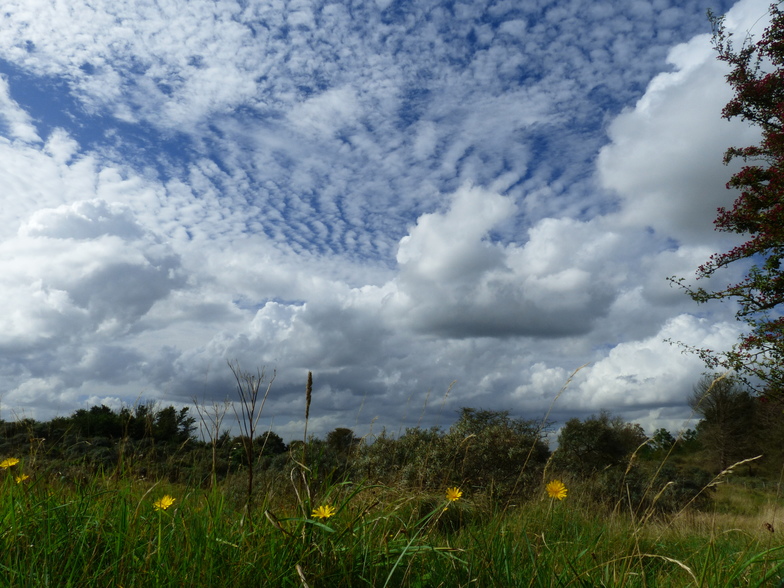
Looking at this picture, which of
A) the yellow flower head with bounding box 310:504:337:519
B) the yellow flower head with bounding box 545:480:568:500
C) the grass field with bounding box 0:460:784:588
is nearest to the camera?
the grass field with bounding box 0:460:784:588

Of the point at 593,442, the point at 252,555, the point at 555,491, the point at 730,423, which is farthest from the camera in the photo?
the point at 730,423

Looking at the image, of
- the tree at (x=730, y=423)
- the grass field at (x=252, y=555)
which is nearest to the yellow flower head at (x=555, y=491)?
the grass field at (x=252, y=555)

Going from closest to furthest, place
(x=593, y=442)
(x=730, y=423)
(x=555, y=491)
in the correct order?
1. (x=555, y=491)
2. (x=593, y=442)
3. (x=730, y=423)

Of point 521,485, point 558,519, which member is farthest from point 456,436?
point 558,519

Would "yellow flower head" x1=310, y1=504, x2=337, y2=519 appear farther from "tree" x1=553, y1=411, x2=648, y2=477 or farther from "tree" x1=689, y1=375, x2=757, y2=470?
"tree" x1=689, y1=375, x2=757, y2=470

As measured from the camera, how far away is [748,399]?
25.9 meters

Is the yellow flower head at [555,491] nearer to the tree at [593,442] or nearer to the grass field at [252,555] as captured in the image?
the grass field at [252,555]

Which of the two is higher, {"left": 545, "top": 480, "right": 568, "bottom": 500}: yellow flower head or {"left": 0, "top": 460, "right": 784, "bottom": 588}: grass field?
{"left": 545, "top": 480, "right": 568, "bottom": 500}: yellow flower head

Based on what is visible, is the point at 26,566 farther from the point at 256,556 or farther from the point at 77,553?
the point at 256,556

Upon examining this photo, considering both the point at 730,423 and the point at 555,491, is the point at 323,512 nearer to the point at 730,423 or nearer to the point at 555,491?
the point at 555,491

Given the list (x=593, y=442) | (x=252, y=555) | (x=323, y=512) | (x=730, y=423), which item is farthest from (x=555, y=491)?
(x=730, y=423)

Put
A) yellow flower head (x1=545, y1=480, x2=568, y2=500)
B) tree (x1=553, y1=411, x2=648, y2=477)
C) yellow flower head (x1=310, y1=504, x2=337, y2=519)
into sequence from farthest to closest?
tree (x1=553, y1=411, x2=648, y2=477), yellow flower head (x1=545, y1=480, x2=568, y2=500), yellow flower head (x1=310, y1=504, x2=337, y2=519)

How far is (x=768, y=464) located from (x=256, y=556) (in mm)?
27719

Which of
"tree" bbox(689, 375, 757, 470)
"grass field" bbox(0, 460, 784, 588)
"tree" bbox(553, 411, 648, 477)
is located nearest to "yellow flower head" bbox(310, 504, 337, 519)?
"grass field" bbox(0, 460, 784, 588)
